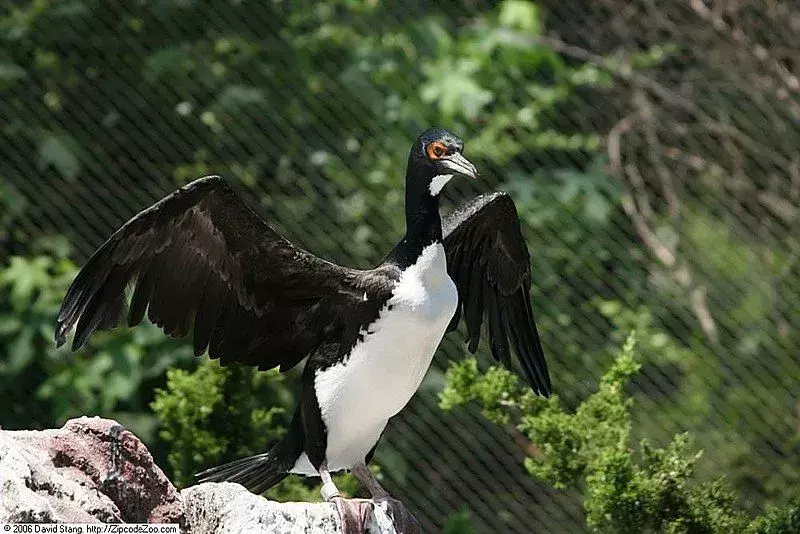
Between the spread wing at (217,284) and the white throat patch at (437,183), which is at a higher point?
the white throat patch at (437,183)

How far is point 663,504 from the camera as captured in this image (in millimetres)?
4348

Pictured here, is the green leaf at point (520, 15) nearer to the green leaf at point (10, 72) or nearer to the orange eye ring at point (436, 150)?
the green leaf at point (10, 72)

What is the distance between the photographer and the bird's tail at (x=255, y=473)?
410 centimetres

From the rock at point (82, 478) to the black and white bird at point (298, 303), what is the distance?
39cm

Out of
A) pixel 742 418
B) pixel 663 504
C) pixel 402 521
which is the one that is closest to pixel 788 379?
pixel 742 418

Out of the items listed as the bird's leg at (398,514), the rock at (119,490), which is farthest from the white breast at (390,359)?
the rock at (119,490)

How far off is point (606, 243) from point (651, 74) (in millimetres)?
914

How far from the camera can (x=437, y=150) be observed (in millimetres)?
3871

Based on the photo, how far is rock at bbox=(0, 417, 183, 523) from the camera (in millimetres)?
3131

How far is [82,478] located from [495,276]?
5.18 ft

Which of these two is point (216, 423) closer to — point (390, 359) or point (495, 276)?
point (495, 276)

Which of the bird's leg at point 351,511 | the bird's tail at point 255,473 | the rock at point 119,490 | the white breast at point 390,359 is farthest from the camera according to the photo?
the bird's tail at point 255,473

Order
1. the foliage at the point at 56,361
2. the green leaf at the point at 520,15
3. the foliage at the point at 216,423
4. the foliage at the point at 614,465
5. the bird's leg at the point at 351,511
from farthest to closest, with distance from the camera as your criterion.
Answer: the green leaf at the point at 520,15 < the foliage at the point at 56,361 < the foliage at the point at 216,423 < the foliage at the point at 614,465 < the bird's leg at the point at 351,511

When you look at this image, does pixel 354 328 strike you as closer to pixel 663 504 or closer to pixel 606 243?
pixel 663 504
